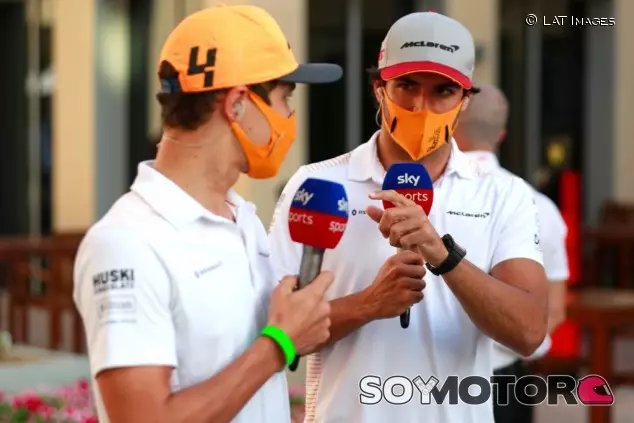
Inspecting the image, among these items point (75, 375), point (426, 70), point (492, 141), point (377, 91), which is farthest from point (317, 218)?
point (75, 375)

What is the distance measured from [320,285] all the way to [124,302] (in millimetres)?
339

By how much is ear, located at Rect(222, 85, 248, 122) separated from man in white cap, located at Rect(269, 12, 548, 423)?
1.47ft

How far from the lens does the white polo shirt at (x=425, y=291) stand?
2.37 meters

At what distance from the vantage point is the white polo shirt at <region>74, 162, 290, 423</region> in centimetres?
172

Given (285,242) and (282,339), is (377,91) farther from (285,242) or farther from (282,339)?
(282,339)

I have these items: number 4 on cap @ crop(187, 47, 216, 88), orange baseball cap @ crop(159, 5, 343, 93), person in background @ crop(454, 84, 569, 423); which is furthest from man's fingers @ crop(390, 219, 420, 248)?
person in background @ crop(454, 84, 569, 423)

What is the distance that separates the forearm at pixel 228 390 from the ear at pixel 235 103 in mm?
373

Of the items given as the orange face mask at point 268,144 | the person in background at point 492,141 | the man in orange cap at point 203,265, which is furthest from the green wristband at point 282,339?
the person in background at point 492,141

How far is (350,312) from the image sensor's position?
89.6 inches

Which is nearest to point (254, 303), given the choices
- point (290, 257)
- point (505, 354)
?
point (290, 257)

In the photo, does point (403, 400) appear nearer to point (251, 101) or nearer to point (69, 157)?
point (251, 101)

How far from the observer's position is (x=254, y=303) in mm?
1932

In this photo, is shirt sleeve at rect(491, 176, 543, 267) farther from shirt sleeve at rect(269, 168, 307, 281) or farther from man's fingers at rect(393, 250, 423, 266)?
shirt sleeve at rect(269, 168, 307, 281)

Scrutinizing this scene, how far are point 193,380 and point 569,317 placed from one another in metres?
3.84
